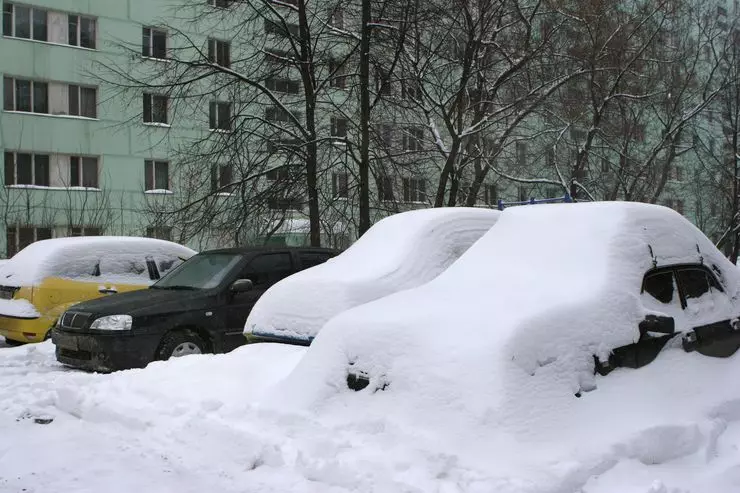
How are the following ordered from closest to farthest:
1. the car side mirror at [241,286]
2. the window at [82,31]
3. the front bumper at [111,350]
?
the front bumper at [111,350] < the car side mirror at [241,286] < the window at [82,31]

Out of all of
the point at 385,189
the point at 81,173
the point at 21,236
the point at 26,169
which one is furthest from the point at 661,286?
the point at 26,169

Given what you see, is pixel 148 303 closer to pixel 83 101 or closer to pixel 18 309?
pixel 18 309

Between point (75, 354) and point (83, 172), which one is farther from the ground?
point (83, 172)

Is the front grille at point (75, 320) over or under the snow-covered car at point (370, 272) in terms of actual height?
under

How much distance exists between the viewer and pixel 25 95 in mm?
27125

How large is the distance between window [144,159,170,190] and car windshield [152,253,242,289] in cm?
2103

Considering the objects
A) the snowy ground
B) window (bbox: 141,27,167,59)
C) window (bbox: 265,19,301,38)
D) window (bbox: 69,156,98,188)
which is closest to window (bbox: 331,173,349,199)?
window (bbox: 265,19,301,38)

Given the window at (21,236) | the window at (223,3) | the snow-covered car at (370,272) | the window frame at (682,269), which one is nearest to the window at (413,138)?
the window at (223,3)

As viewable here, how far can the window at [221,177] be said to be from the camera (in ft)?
48.2

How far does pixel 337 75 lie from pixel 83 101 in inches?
697

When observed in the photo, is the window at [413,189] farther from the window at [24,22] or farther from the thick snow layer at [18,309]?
the window at [24,22]

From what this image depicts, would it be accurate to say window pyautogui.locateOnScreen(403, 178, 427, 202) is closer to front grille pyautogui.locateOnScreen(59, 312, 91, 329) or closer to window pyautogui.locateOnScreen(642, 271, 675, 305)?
front grille pyautogui.locateOnScreen(59, 312, 91, 329)

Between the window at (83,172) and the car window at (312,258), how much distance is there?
20995 mm

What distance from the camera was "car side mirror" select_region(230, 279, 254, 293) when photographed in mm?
8500
